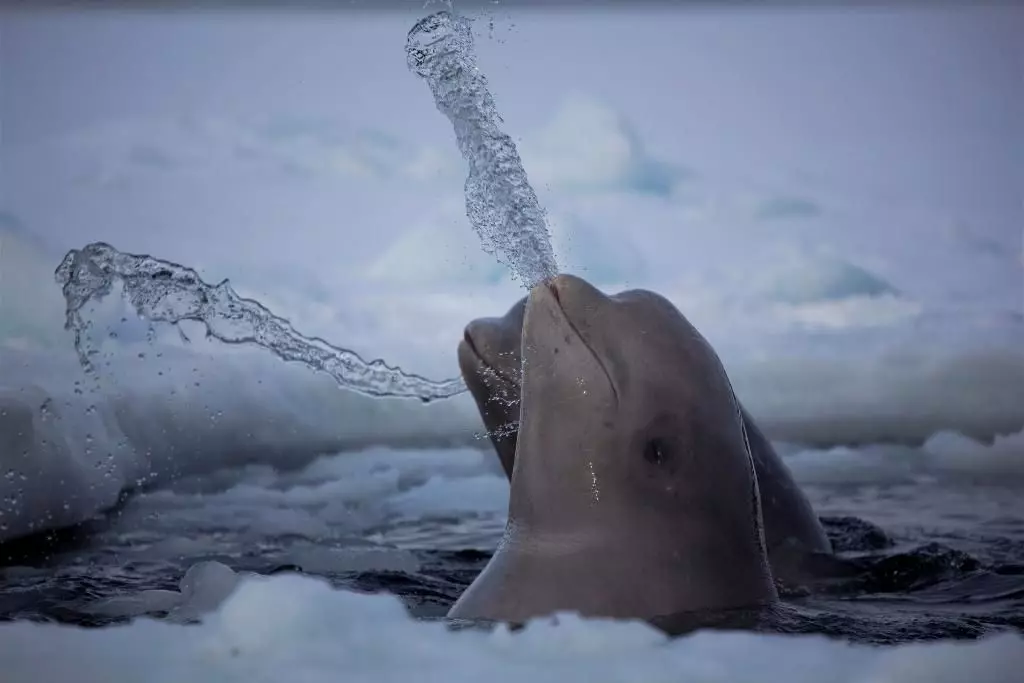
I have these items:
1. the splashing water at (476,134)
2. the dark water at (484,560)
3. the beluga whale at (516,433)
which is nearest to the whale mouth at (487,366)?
the beluga whale at (516,433)

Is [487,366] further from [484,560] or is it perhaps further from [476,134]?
[484,560]

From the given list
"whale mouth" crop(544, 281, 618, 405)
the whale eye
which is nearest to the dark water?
the whale eye

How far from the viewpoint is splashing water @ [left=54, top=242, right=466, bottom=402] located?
6.57 m

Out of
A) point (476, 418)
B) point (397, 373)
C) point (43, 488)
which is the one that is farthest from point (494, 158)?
point (43, 488)

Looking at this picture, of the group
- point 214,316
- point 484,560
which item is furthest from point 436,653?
point 214,316

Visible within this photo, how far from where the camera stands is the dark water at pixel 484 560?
4.84 meters

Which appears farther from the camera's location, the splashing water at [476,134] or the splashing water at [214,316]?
the splashing water at [214,316]

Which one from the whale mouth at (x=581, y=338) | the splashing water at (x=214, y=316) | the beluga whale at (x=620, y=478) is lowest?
the beluga whale at (x=620, y=478)

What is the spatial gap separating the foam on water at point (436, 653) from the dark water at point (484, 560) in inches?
15.8

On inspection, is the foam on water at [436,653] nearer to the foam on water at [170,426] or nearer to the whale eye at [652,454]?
the whale eye at [652,454]

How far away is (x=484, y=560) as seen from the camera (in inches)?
291

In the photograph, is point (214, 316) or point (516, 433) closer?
point (516, 433)

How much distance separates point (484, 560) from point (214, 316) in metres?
2.30

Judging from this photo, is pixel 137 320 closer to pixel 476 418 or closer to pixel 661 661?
pixel 476 418
